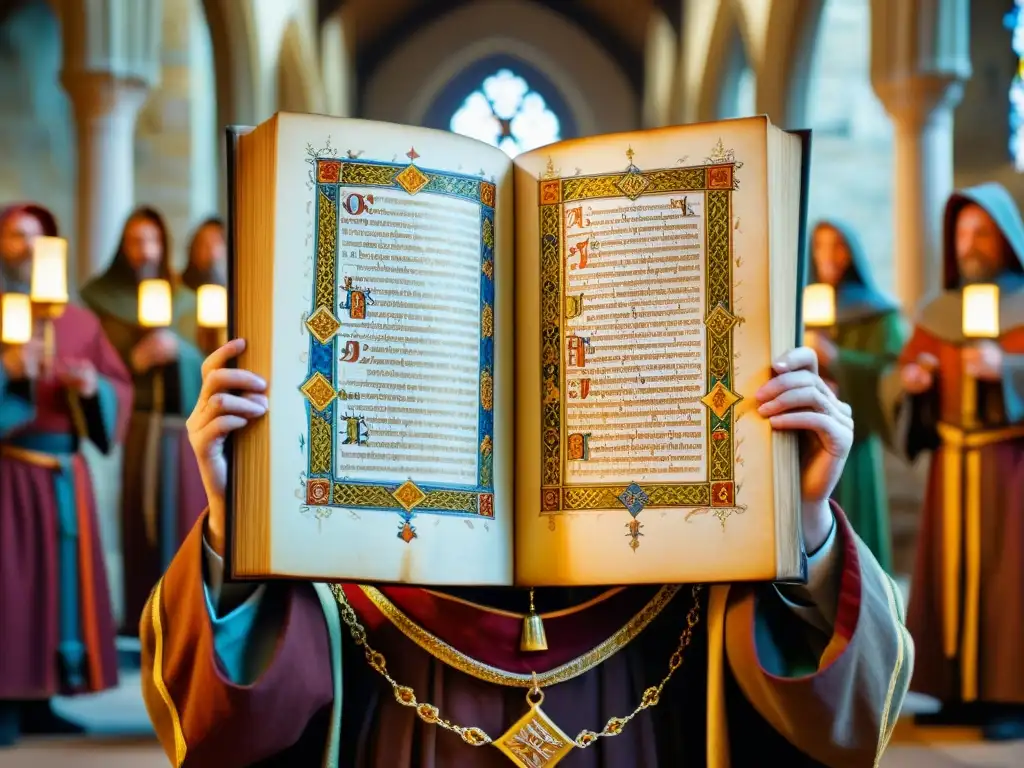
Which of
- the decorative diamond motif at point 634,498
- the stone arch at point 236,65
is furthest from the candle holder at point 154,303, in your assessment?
the decorative diamond motif at point 634,498

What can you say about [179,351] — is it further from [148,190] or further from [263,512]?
[263,512]

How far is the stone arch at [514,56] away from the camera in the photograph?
766 inches

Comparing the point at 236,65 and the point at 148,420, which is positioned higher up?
the point at 236,65

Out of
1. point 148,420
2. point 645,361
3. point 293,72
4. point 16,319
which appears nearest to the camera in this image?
point 645,361

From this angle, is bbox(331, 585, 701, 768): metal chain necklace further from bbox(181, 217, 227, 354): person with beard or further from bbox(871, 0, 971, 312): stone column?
bbox(871, 0, 971, 312): stone column

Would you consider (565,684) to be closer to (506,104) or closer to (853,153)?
(853,153)

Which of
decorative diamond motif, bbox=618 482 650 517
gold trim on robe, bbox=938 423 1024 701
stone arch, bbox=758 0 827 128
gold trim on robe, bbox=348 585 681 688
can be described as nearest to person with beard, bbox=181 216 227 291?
stone arch, bbox=758 0 827 128

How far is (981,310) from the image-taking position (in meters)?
6.33

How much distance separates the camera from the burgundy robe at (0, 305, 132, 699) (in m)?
6.69

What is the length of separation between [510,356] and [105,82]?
8.22 m

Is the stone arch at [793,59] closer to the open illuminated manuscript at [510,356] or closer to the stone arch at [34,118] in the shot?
the stone arch at [34,118]

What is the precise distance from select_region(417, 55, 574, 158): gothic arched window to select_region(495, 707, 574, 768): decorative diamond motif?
17899 mm

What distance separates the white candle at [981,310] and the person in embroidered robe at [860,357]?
1743mm

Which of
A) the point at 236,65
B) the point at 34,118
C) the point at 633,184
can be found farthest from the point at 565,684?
the point at 34,118
